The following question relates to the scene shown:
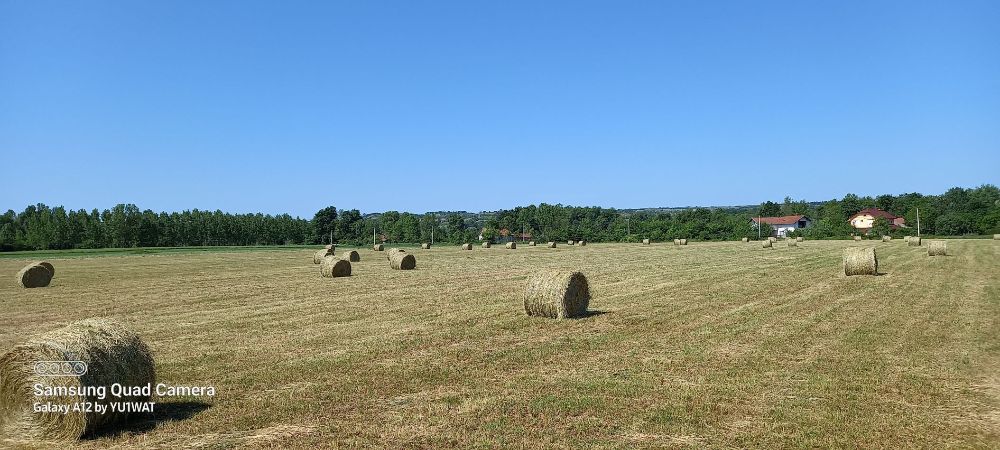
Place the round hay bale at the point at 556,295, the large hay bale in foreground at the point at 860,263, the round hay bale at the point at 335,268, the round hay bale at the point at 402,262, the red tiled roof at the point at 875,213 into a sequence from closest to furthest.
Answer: the round hay bale at the point at 556,295 → the large hay bale in foreground at the point at 860,263 → the round hay bale at the point at 335,268 → the round hay bale at the point at 402,262 → the red tiled roof at the point at 875,213

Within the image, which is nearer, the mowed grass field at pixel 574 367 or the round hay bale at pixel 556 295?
the mowed grass field at pixel 574 367

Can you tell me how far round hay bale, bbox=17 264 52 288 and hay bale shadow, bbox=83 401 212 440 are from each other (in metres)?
27.6

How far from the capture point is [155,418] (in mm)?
9391

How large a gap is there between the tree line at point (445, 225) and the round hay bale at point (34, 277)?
8211 centimetres

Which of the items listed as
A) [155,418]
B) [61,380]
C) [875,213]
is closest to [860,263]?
[155,418]

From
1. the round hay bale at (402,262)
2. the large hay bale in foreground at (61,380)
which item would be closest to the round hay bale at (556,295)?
the large hay bale in foreground at (61,380)

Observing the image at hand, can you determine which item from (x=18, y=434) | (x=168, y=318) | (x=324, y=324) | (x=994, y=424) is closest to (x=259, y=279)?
(x=168, y=318)

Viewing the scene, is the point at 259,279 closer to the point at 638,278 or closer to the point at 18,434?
the point at 638,278

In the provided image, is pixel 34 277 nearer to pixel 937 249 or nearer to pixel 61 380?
pixel 61 380

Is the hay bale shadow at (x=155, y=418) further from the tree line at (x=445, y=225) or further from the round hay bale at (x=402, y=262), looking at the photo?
the tree line at (x=445, y=225)

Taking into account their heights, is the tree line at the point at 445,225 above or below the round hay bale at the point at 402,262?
above

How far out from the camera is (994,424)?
8.82m

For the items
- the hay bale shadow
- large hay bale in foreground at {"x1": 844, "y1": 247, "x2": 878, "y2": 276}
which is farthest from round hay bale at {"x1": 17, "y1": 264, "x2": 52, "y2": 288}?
large hay bale in foreground at {"x1": 844, "y1": 247, "x2": 878, "y2": 276}

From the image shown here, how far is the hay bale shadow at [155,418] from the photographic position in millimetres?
8766
